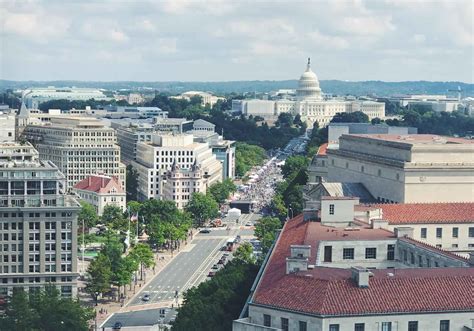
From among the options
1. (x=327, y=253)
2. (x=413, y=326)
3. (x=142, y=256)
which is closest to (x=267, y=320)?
(x=413, y=326)

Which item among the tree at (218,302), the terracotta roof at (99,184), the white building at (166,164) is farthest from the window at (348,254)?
the white building at (166,164)

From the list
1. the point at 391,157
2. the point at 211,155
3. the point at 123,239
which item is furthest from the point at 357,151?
the point at 211,155

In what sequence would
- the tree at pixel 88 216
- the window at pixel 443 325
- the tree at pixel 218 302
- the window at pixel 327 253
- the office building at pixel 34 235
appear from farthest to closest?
the tree at pixel 88 216 < the office building at pixel 34 235 < the window at pixel 327 253 < the tree at pixel 218 302 < the window at pixel 443 325

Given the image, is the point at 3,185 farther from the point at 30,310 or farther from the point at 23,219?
the point at 30,310

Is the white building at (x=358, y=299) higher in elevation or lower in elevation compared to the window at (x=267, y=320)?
higher

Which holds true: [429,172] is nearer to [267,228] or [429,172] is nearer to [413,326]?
[267,228]

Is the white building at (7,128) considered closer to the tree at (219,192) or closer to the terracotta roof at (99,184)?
the terracotta roof at (99,184)
